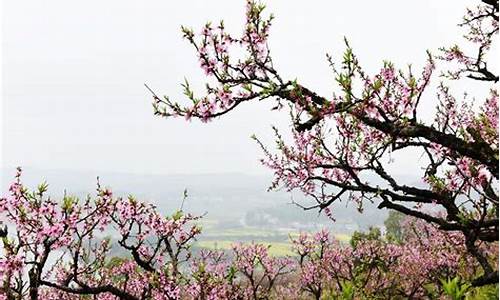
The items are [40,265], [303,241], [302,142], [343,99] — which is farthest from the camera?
[303,241]

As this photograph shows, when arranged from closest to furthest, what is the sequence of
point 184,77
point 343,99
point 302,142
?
point 343,99 → point 184,77 → point 302,142

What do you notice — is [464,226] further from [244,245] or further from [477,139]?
[244,245]

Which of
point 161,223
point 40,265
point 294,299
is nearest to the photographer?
point 40,265

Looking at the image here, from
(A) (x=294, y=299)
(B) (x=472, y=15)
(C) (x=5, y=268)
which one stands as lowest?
(A) (x=294, y=299)

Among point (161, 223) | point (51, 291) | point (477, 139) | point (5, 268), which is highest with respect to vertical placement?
point (477, 139)

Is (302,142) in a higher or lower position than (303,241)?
higher

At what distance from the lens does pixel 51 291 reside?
12.5 meters

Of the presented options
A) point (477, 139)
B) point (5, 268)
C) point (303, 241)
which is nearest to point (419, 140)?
point (477, 139)

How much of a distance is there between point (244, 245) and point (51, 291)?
9753 mm

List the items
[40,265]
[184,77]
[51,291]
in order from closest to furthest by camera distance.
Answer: [184,77]
[40,265]
[51,291]

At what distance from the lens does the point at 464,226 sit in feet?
18.0

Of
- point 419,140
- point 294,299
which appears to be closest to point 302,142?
point 419,140

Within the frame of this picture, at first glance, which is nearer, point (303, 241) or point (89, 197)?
point (89, 197)

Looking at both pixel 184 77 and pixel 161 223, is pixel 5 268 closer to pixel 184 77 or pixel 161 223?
pixel 161 223
